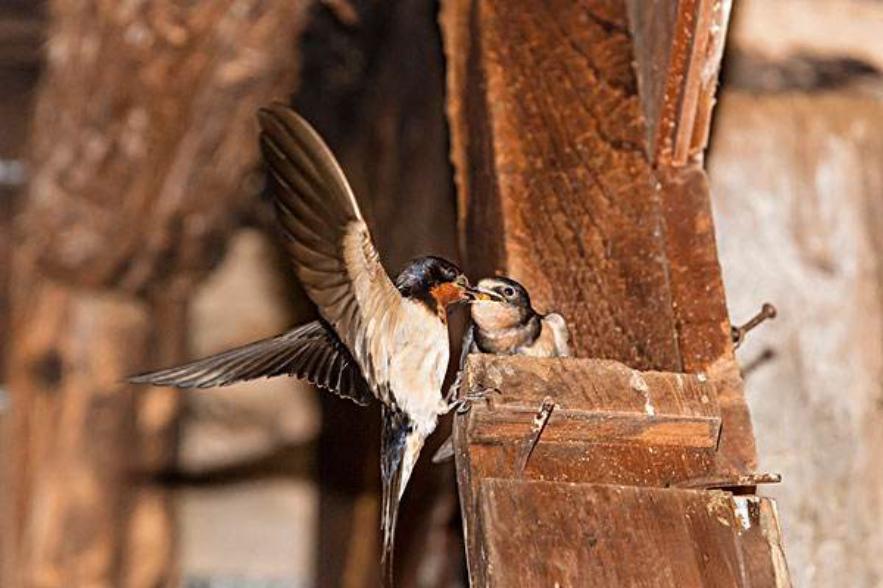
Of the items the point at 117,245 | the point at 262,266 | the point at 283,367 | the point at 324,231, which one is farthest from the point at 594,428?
the point at 262,266

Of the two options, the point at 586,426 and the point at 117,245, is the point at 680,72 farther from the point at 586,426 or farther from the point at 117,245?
the point at 117,245

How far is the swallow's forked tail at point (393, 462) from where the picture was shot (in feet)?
5.57

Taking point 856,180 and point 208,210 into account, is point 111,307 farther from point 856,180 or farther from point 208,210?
point 856,180

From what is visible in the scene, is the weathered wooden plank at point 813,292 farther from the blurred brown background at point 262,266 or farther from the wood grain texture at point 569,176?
the wood grain texture at point 569,176

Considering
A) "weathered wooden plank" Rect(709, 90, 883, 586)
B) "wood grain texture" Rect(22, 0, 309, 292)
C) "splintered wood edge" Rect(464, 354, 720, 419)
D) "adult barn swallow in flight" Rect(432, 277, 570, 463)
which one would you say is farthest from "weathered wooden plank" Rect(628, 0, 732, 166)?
"wood grain texture" Rect(22, 0, 309, 292)

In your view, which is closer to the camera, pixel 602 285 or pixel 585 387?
pixel 585 387

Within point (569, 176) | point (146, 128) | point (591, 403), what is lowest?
point (591, 403)

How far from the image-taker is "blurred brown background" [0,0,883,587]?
2307 mm

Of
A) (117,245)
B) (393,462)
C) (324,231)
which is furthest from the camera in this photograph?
(117,245)

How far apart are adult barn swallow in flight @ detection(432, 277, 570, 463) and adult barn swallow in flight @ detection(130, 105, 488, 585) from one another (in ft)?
0.09

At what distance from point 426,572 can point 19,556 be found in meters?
0.92

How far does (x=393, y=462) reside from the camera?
5.76ft

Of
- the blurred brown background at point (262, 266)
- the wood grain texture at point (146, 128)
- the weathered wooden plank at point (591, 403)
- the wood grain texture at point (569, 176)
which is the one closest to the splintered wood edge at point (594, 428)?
the weathered wooden plank at point (591, 403)

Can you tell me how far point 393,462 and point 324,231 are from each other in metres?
0.37
